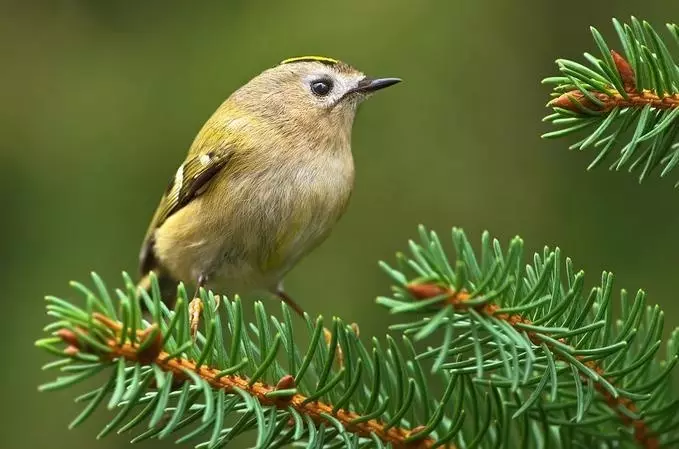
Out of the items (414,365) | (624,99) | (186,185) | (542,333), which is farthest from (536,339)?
(186,185)

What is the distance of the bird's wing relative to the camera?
1926mm

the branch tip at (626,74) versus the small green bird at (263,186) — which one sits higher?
the branch tip at (626,74)

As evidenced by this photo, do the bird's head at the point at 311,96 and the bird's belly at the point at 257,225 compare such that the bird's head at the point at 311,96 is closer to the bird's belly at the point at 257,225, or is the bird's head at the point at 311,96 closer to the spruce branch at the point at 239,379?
the bird's belly at the point at 257,225

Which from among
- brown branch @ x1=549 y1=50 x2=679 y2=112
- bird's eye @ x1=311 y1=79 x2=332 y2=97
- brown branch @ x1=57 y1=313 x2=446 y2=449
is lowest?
brown branch @ x1=57 y1=313 x2=446 y2=449

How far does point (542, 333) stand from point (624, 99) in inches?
11.1

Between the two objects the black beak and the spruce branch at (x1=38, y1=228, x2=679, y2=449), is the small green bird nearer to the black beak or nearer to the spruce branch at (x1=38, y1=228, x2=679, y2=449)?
the black beak

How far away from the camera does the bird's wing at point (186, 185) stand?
1926 mm

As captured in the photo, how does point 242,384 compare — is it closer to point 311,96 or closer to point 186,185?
point 186,185

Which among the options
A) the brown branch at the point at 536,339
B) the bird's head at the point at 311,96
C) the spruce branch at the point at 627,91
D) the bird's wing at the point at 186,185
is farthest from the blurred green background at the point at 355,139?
the spruce branch at the point at 627,91

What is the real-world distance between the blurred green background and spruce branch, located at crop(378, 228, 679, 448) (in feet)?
4.05

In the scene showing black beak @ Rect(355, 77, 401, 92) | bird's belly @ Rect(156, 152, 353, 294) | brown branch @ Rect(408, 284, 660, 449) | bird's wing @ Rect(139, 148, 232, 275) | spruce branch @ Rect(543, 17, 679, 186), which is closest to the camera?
brown branch @ Rect(408, 284, 660, 449)

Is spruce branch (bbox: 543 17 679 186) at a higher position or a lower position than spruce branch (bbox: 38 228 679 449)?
higher

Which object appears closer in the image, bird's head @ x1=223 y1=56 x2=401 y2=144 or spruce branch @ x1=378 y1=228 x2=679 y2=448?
spruce branch @ x1=378 y1=228 x2=679 y2=448

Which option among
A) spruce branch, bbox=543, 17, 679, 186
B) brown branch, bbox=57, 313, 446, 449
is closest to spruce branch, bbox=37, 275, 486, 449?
brown branch, bbox=57, 313, 446, 449
